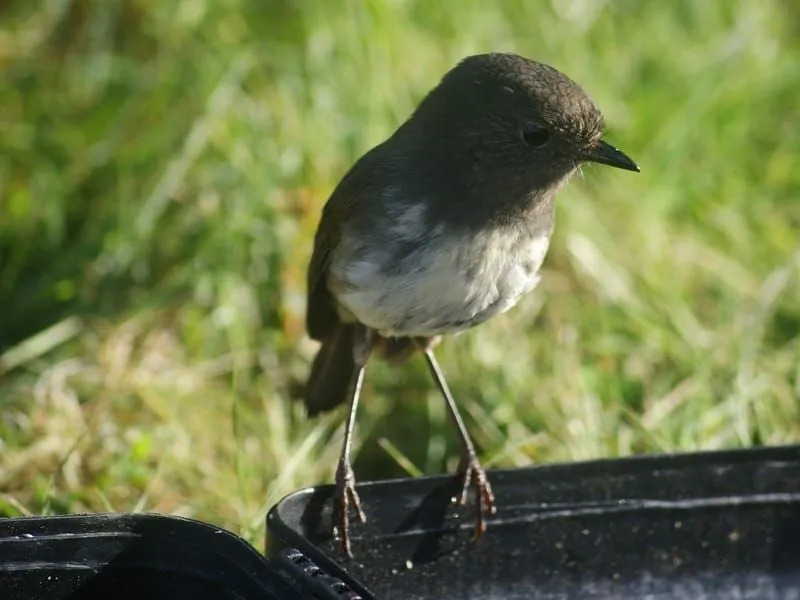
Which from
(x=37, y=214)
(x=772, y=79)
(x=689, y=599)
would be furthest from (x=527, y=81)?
(x=772, y=79)

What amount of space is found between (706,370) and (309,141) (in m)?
1.87

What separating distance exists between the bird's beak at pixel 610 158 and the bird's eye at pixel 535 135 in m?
0.13

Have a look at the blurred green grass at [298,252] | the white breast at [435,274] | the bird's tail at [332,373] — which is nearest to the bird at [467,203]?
the white breast at [435,274]

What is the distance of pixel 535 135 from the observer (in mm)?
3354

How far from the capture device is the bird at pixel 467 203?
329 centimetres

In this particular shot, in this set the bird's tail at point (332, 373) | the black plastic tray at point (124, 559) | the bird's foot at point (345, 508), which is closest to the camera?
the black plastic tray at point (124, 559)

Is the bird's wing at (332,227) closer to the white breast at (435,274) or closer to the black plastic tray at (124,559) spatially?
the white breast at (435,274)

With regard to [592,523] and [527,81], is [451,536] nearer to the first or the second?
[592,523]

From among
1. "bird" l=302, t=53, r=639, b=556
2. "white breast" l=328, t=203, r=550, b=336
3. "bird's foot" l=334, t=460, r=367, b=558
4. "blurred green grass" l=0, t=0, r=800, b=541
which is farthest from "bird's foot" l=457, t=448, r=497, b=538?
"blurred green grass" l=0, t=0, r=800, b=541

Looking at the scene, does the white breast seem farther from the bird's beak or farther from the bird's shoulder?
the bird's beak

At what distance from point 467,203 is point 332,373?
986 mm

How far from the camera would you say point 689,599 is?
11.1 ft

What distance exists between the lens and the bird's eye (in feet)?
11.0

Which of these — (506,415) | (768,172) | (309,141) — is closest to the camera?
(506,415)
